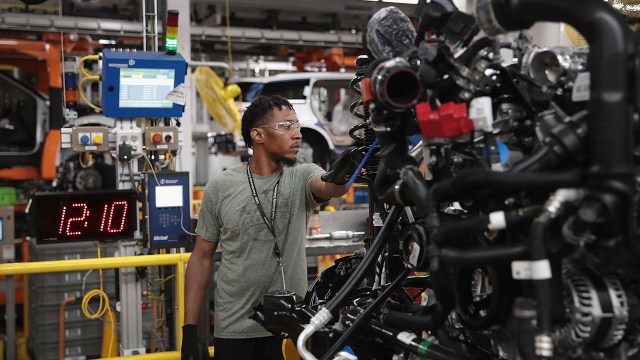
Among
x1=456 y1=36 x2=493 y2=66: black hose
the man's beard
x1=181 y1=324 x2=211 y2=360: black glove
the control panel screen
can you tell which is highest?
the control panel screen

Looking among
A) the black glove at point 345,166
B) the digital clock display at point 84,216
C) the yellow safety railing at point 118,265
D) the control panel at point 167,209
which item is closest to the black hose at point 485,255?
the black glove at point 345,166

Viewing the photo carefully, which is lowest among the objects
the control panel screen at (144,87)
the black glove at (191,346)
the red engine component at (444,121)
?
the black glove at (191,346)

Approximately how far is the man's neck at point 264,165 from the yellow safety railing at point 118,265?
1264 millimetres

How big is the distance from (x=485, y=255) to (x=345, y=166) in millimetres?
1054

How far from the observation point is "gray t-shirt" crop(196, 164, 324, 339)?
135 inches

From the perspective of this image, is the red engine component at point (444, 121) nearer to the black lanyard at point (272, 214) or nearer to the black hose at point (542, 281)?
the black hose at point (542, 281)

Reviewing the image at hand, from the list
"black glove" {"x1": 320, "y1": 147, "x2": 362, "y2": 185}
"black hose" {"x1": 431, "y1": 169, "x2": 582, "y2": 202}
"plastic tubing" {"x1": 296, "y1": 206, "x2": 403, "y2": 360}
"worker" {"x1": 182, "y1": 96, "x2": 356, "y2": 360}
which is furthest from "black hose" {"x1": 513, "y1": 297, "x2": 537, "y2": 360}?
"worker" {"x1": 182, "y1": 96, "x2": 356, "y2": 360}

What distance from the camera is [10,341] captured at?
4.69m

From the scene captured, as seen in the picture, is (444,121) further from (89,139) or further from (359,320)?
Answer: (89,139)

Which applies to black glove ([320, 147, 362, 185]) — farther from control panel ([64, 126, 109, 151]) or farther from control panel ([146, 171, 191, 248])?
control panel ([64, 126, 109, 151])

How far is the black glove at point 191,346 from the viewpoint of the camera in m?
3.33

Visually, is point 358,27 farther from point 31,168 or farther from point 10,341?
point 10,341

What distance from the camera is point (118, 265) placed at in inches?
177

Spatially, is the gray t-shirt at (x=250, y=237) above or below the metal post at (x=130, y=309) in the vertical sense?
above
